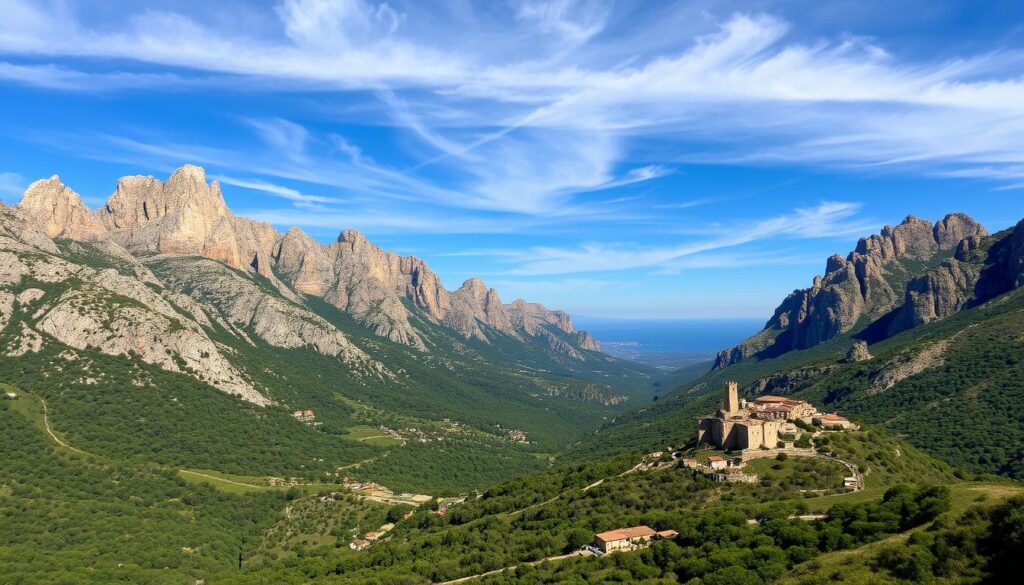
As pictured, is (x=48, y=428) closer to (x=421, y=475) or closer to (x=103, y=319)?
(x=103, y=319)

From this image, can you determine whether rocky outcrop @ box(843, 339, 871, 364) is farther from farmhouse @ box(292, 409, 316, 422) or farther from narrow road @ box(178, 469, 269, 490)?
narrow road @ box(178, 469, 269, 490)

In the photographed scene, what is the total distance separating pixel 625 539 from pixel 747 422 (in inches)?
1063

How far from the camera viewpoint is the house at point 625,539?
185 ft

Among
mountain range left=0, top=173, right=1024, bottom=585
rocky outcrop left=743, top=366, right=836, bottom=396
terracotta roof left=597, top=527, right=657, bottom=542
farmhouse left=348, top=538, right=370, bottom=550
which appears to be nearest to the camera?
mountain range left=0, top=173, right=1024, bottom=585

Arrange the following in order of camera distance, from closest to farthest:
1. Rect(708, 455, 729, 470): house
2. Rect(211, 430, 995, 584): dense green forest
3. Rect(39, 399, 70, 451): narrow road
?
1. Rect(211, 430, 995, 584): dense green forest
2. Rect(708, 455, 729, 470): house
3. Rect(39, 399, 70, 451): narrow road

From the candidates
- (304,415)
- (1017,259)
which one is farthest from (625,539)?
(1017,259)

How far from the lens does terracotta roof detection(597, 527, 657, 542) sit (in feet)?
187

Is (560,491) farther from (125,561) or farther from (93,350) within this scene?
(93,350)

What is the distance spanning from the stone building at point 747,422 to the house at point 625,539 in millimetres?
23916

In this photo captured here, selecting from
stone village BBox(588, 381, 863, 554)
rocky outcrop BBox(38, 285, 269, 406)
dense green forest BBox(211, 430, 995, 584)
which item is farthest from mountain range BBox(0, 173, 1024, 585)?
stone village BBox(588, 381, 863, 554)

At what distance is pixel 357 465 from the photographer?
144 metres

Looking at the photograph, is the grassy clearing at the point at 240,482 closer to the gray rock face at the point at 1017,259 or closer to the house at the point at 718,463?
the house at the point at 718,463

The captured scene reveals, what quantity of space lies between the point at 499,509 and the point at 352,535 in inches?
1050

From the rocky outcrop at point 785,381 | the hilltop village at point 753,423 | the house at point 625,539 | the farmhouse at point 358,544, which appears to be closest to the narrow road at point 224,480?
the farmhouse at point 358,544
